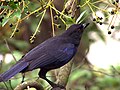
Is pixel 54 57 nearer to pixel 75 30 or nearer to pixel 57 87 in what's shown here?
pixel 75 30

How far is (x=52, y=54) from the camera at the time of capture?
10.2ft

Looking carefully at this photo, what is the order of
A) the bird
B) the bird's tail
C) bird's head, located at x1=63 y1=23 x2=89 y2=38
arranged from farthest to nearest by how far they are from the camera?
bird's head, located at x1=63 y1=23 x2=89 y2=38
the bird
the bird's tail

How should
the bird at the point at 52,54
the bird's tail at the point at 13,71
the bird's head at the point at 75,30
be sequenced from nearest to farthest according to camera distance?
1. the bird's tail at the point at 13,71
2. the bird at the point at 52,54
3. the bird's head at the point at 75,30

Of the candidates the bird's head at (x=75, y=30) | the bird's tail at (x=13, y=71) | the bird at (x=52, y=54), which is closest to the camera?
the bird's tail at (x=13, y=71)

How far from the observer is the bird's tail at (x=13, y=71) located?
8.89ft

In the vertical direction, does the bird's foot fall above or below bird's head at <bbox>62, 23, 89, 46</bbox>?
below

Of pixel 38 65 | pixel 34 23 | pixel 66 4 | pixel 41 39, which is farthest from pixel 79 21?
pixel 41 39

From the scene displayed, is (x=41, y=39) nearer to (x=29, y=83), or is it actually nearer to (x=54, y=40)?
(x=54, y=40)

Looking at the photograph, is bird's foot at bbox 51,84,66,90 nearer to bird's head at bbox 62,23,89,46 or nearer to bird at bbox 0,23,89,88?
bird at bbox 0,23,89,88

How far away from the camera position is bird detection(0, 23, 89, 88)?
2938 mm

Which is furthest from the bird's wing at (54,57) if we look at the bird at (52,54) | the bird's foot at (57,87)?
the bird's foot at (57,87)

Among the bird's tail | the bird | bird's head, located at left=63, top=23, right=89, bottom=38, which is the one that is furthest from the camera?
bird's head, located at left=63, top=23, right=89, bottom=38

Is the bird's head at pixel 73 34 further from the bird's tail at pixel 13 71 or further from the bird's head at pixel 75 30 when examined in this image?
the bird's tail at pixel 13 71

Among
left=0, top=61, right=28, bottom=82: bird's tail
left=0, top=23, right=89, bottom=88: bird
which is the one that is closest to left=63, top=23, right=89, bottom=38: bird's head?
left=0, top=23, right=89, bottom=88: bird
